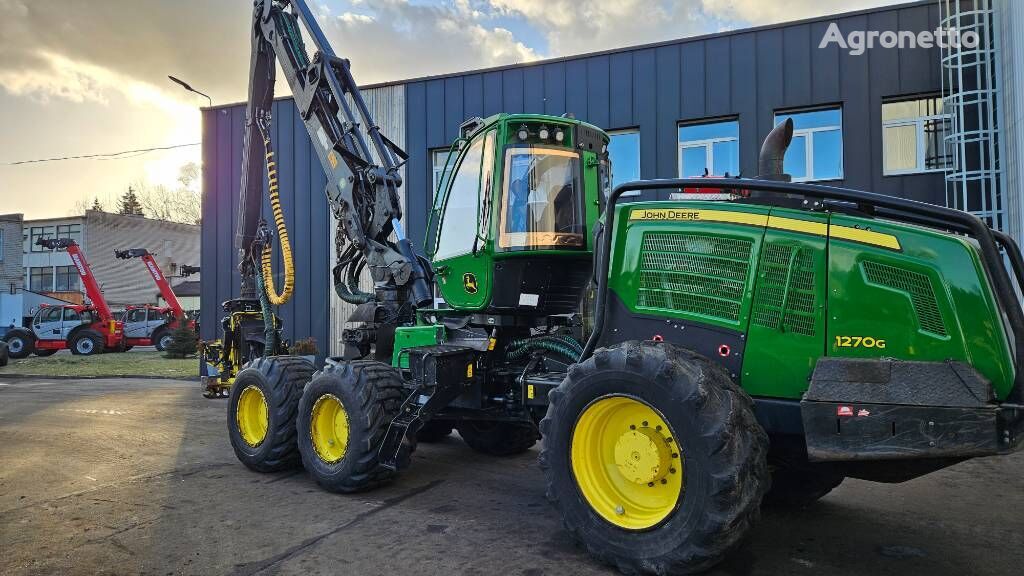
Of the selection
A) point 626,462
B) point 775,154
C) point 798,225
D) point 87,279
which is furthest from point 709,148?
point 87,279

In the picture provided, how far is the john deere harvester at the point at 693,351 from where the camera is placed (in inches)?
141

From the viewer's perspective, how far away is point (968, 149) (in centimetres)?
1138

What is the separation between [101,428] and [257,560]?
661 centimetres

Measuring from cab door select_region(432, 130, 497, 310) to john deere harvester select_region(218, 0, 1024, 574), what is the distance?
0.09 feet

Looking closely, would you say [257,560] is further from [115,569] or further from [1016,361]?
[1016,361]

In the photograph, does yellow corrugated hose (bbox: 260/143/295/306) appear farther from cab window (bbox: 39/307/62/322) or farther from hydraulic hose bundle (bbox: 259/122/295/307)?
cab window (bbox: 39/307/62/322)

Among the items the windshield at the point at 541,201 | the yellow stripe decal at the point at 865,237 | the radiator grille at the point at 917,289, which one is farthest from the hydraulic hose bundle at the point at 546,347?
the radiator grille at the point at 917,289

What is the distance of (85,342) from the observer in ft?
87.5

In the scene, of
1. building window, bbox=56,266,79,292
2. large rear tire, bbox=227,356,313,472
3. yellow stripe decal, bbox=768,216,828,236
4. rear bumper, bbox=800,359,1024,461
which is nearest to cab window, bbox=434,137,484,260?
large rear tire, bbox=227,356,313,472

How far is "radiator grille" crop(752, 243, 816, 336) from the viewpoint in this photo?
3898 millimetres

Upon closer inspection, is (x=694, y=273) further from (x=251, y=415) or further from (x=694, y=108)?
(x=694, y=108)

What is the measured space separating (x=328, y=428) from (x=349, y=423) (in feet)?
1.95

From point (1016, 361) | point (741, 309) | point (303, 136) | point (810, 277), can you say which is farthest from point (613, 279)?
point (303, 136)

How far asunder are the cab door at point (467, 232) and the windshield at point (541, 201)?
0.66ft
